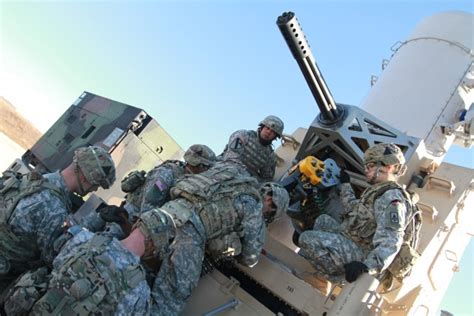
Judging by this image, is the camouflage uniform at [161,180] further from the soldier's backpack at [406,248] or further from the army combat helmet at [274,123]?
the soldier's backpack at [406,248]

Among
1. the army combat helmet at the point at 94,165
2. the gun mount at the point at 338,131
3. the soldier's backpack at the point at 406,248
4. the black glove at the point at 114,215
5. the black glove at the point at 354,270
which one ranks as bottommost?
the black glove at the point at 114,215

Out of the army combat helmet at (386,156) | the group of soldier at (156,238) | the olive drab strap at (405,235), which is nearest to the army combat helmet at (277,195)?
the group of soldier at (156,238)

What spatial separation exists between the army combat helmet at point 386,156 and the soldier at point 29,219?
7.62 feet

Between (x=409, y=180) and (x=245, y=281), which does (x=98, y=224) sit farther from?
(x=409, y=180)

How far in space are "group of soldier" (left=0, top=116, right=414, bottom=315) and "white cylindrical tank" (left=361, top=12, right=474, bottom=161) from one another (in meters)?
2.41

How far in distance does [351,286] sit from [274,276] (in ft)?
2.10

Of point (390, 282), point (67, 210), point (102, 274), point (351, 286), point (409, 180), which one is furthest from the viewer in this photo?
point (409, 180)

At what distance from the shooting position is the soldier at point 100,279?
2.82 metres

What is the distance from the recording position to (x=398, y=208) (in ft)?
12.1

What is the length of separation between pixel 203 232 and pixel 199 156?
1.48m

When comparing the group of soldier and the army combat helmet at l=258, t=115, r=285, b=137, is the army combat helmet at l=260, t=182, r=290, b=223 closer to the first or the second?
the group of soldier

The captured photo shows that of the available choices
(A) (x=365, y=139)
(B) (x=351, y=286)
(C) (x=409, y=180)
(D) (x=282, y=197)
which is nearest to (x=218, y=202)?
(D) (x=282, y=197)

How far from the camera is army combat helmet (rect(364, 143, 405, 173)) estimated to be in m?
4.11

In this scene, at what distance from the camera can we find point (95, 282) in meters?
2.85
